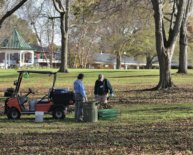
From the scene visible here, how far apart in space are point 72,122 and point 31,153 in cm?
599

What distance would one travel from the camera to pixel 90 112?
16875 mm

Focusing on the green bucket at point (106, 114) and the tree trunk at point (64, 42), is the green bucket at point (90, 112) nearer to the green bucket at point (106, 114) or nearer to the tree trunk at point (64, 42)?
the green bucket at point (106, 114)

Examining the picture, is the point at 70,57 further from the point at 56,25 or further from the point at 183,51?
the point at 183,51

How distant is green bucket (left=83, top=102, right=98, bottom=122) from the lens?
16.9m

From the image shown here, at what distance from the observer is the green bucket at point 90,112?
16859 millimetres

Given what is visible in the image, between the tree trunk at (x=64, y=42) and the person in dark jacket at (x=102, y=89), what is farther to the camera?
the tree trunk at (x=64, y=42)

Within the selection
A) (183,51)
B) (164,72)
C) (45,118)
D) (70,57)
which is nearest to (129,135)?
(45,118)

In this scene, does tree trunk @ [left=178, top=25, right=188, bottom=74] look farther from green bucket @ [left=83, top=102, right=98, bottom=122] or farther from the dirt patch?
the dirt patch

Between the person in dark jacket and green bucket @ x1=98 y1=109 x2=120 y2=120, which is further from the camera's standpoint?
the person in dark jacket

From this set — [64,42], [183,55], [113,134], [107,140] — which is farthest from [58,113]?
[64,42]

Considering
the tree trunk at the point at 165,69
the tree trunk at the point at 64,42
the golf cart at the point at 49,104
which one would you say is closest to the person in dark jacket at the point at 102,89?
the golf cart at the point at 49,104

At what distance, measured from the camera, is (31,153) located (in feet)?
36.4

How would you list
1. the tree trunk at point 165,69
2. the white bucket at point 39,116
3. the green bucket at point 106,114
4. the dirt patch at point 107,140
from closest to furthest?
the dirt patch at point 107,140
the white bucket at point 39,116
the green bucket at point 106,114
the tree trunk at point 165,69

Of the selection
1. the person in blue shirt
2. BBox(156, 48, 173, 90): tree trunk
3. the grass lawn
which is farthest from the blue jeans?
BBox(156, 48, 173, 90): tree trunk
